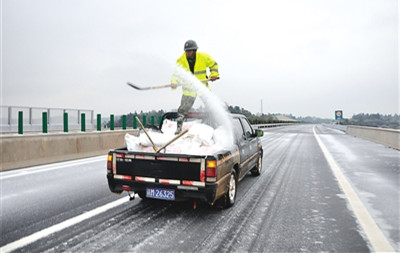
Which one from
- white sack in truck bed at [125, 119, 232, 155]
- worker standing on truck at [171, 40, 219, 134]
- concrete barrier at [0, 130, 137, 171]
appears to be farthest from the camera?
concrete barrier at [0, 130, 137, 171]

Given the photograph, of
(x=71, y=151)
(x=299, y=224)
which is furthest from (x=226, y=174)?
(x=71, y=151)

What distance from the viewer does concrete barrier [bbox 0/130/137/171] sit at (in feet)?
26.3

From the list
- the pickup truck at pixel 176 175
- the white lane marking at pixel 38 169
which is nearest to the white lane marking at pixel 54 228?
the pickup truck at pixel 176 175

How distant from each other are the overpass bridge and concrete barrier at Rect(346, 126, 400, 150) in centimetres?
859

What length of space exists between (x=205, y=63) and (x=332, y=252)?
442cm

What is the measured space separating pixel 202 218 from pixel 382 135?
16831 mm

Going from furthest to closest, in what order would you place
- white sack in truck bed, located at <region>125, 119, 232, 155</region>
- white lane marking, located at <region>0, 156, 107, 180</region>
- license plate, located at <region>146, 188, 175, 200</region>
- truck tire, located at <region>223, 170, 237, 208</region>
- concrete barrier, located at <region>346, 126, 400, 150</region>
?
concrete barrier, located at <region>346, 126, 400, 150</region>
white lane marking, located at <region>0, 156, 107, 180</region>
white sack in truck bed, located at <region>125, 119, 232, 155</region>
truck tire, located at <region>223, 170, 237, 208</region>
license plate, located at <region>146, 188, 175, 200</region>

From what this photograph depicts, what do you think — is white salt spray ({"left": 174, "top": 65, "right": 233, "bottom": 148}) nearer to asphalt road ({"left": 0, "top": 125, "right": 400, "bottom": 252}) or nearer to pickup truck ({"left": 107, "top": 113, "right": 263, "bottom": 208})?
pickup truck ({"left": 107, "top": 113, "right": 263, "bottom": 208})

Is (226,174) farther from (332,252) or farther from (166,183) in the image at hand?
(332,252)

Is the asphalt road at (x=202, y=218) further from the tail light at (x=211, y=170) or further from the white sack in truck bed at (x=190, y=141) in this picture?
the white sack in truck bed at (x=190, y=141)

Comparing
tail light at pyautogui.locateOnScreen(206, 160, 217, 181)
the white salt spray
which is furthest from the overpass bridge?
the white salt spray

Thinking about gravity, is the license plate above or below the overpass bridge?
above

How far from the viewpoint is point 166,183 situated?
4.20 meters

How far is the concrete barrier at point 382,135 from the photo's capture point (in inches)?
580
